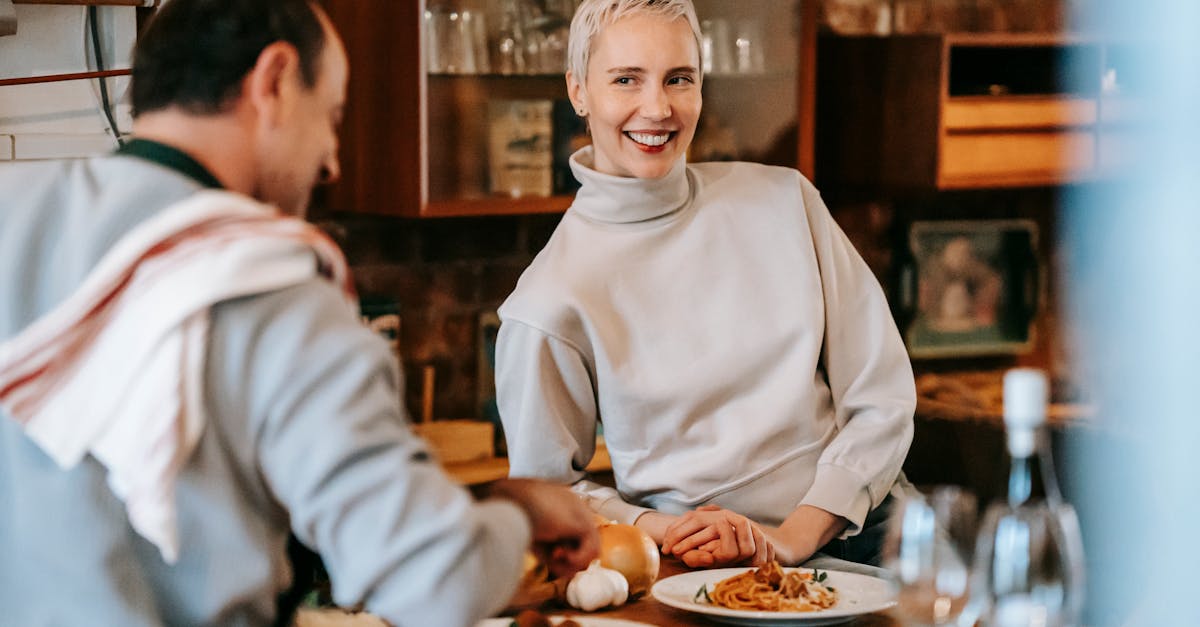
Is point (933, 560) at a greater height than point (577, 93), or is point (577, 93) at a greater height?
point (577, 93)

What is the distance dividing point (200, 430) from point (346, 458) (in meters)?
0.12

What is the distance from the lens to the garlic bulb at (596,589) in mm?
1542

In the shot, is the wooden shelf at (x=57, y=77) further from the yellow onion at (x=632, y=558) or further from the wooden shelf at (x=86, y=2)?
the yellow onion at (x=632, y=558)

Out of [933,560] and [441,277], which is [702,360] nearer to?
[933,560]

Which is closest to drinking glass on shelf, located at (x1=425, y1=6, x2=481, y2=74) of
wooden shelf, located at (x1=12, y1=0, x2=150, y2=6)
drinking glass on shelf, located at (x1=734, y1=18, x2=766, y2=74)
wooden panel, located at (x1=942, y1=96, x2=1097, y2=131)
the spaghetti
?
wooden shelf, located at (x1=12, y1=0, x2=150, y2=6)

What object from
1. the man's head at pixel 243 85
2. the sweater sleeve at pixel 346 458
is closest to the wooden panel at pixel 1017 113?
the man's head at pixel 243 85

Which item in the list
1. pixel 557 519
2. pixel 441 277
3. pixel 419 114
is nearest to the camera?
pixel 557 519

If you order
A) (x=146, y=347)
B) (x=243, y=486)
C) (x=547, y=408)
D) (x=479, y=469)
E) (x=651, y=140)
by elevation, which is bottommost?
(x=479, y=469)

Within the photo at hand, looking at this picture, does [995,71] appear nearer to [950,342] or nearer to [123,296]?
[950,342]

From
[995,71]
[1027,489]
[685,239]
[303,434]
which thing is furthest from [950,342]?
[303,434]

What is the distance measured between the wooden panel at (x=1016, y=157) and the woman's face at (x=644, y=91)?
5.30 feet

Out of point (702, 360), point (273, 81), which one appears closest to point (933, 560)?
point (273, 81)

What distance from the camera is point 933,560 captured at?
114cm

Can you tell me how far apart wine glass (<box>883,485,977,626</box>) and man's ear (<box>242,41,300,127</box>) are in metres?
0.61
